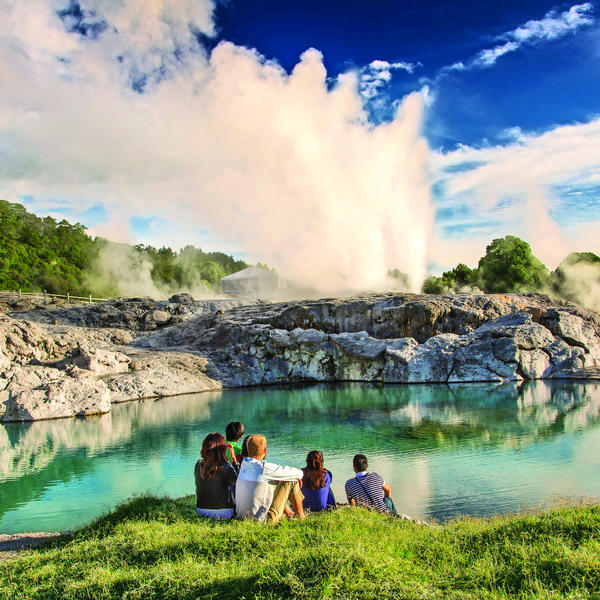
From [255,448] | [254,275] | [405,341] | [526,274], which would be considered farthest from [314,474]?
[254,275]

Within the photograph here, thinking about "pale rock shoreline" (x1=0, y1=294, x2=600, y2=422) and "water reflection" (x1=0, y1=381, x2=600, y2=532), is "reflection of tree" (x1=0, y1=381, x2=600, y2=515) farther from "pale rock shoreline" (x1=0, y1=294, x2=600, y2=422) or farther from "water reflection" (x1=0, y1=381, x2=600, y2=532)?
"pale rock shoreline" (x1=0, y1=294, x2=600, y2=422)

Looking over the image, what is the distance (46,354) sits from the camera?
27359mm

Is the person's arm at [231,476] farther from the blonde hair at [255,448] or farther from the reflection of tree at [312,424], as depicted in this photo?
the reflection of tree at [312,424]

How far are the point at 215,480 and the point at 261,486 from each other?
88 cm

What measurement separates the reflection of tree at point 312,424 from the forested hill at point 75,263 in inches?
2111

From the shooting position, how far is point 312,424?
1947 centimetres

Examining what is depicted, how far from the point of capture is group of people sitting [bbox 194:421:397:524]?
6219 millimetres

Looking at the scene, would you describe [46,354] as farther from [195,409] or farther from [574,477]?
[574,477]

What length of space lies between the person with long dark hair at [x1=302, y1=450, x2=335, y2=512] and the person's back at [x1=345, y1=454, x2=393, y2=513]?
418 mm

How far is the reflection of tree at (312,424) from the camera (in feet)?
48.9

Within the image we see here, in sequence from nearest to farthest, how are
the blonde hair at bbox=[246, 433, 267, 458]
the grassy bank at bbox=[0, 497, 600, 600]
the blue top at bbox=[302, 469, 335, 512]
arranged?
the grassy bank at bbox=[0, 497, 600, 600] < the blonde hair at bbox=[246, 433, 267, 458] < the blue top at bbox=[302, 469, 335, 512]

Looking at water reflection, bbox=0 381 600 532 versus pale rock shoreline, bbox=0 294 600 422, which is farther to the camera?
pale rock shoreline, bbox=0 294 600 422

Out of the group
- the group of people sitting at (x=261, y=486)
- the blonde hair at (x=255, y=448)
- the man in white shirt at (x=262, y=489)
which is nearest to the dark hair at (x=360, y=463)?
the group of people sitting at (x=261, y=486)

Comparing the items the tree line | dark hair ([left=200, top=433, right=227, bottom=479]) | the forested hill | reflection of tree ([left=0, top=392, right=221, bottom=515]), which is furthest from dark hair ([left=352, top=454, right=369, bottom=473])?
the forested hill
